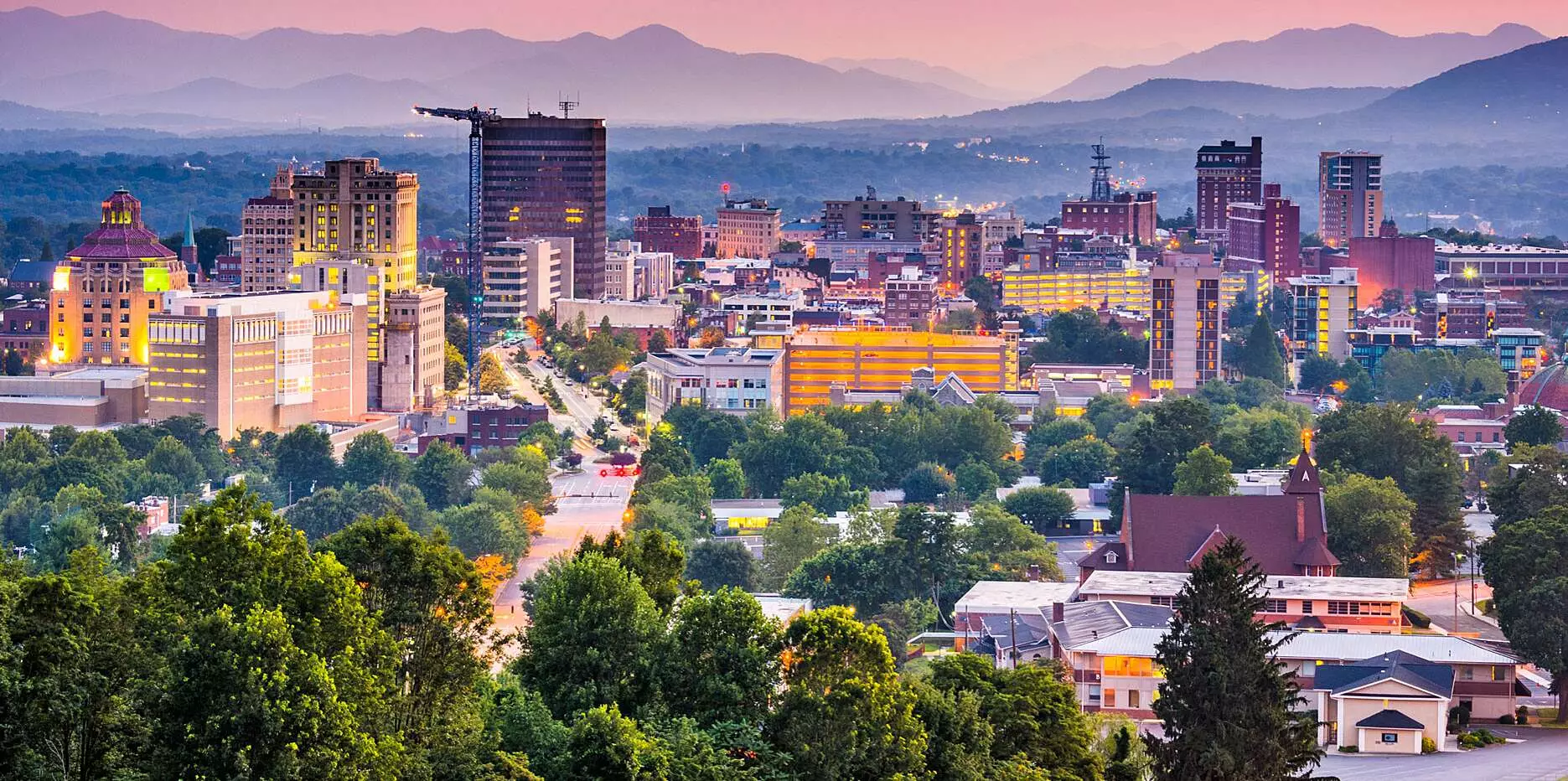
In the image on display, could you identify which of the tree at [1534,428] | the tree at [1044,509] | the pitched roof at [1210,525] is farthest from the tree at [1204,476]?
the tree at [1534,428]

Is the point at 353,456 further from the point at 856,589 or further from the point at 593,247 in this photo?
the point at 593,247

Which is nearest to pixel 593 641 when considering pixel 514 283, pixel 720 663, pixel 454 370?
Result: pixel 720 663

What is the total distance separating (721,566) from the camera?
56.3 metres

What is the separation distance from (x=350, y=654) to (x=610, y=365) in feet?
243

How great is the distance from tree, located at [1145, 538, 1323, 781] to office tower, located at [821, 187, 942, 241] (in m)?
137

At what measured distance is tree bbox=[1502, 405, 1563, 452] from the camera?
72.2 metres

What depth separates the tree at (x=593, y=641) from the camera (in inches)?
1157

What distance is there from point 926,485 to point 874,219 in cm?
9955

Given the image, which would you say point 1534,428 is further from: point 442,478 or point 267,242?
point 267,242

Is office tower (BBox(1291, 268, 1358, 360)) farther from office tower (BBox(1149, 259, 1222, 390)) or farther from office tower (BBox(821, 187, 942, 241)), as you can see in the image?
office tower (BBox(821, 187, 942, 241))

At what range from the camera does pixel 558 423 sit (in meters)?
87.1

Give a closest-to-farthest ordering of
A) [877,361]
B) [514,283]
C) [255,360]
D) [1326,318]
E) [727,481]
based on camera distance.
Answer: [727,481], [255,360], [877,361], [1326,318], [514,283]

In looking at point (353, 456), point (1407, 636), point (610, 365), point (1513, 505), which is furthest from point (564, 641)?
point (610, 365)

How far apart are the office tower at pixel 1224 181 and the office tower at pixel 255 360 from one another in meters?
98.1
